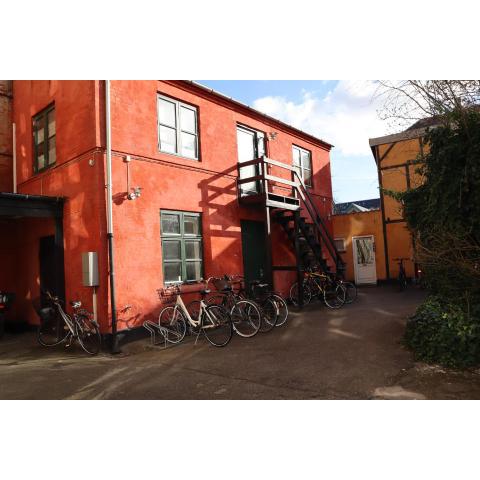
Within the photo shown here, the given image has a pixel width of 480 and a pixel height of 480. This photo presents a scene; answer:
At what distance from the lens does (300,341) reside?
22.4ft

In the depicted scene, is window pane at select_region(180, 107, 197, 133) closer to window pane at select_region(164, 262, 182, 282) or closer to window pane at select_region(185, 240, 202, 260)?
window pane at select_region(185, 240, 202, 260)

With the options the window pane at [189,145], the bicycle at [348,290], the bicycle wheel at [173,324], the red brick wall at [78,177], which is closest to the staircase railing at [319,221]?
the bicycle at [348,290]

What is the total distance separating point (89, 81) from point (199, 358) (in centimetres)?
580

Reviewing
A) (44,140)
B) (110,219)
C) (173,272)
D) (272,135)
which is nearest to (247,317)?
(173,272)

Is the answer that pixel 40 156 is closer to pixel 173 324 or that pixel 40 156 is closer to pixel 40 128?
pixel 40 128

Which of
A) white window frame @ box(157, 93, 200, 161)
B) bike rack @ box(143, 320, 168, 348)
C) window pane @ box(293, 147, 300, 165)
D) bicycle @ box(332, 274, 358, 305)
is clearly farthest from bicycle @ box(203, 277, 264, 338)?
window pane @ box(293, 147, 300, 165)

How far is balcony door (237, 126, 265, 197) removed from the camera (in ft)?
36.0

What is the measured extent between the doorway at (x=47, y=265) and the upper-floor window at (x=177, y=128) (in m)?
3.61

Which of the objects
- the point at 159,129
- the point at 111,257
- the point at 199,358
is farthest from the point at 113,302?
the point at 159,129

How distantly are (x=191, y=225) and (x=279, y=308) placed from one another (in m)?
2.83

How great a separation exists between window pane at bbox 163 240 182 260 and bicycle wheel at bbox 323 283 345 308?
4.16m

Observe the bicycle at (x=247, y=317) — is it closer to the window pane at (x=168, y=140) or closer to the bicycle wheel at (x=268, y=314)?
the bicycle wheel at (x=268, y=314)

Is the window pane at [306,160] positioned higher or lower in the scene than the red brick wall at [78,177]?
higher

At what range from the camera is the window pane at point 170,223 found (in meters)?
8.43
